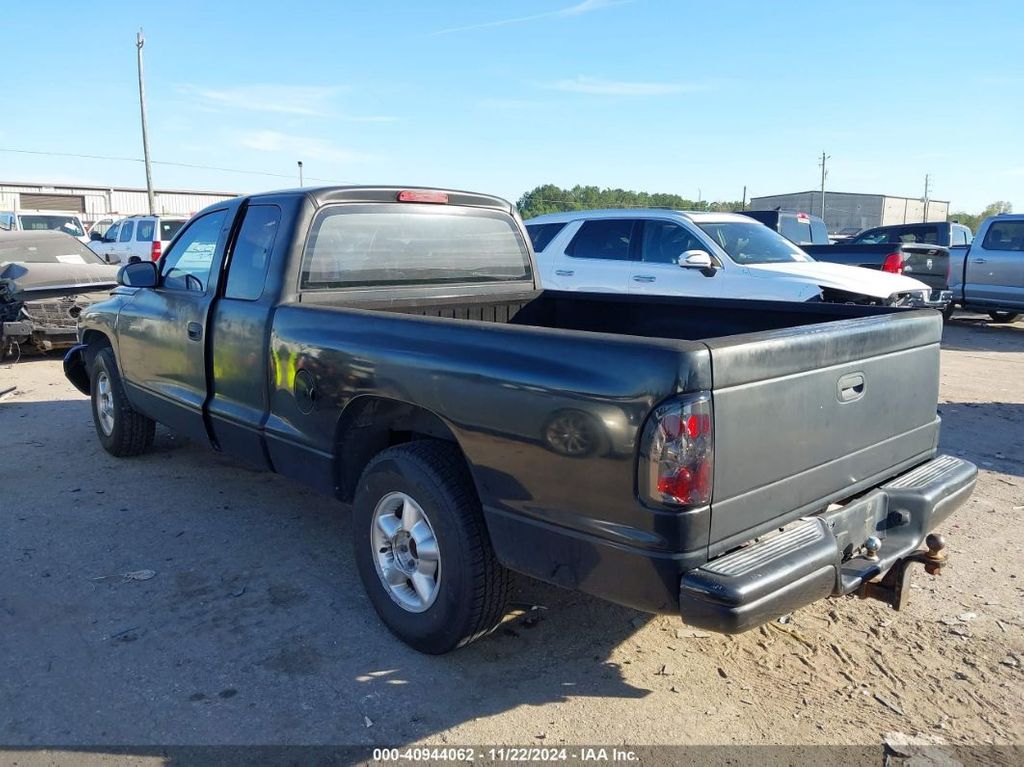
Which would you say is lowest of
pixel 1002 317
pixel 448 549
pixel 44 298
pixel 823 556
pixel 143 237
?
pixel 1002 317

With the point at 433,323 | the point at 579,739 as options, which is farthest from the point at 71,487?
the point at 579,739

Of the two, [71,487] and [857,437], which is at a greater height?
[857,437]

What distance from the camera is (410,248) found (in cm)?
464

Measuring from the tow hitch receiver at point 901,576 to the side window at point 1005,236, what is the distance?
44.2 feet

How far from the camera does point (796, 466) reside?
2846mm

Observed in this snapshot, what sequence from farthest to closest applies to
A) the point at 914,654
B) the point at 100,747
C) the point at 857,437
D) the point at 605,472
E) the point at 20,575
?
1. the point at 20,575
2. the point at 914,654
3. the point at 857,437
4. the point at 100,747
5. the point at 605,472

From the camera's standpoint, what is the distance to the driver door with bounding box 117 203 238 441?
467 centimetres

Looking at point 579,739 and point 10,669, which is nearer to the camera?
point 579,739

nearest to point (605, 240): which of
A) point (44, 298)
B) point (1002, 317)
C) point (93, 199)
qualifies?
point (44, 298)

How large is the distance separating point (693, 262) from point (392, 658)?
20.3 feet

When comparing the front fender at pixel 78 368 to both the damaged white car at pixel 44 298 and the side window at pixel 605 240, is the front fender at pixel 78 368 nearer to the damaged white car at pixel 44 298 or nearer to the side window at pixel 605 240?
the damaged white car at pixel 44 298

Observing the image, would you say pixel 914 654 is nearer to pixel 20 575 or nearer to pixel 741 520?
pixel 741 520

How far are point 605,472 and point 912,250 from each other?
1457 cm

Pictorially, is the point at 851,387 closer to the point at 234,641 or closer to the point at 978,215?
the point at 234,641
